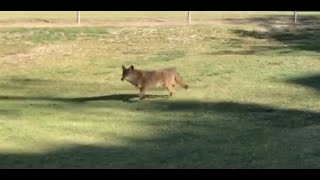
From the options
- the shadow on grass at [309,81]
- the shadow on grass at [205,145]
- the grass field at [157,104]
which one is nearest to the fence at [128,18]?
the grass field at [157,104]

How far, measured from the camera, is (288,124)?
27.5 ft

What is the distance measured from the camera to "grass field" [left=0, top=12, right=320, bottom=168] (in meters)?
6.58

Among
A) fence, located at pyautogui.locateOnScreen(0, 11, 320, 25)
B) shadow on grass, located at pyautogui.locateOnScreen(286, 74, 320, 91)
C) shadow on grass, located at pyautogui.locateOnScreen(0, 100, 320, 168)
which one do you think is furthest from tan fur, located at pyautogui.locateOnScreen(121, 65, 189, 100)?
fence, located at pyautogui.locateOnScreen(0, 11, 320, 25)

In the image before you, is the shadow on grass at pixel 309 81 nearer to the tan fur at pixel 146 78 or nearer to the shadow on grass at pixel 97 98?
the tan fur at pixel 146 78

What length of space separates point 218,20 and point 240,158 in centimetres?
1956

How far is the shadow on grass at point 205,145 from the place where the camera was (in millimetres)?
6136

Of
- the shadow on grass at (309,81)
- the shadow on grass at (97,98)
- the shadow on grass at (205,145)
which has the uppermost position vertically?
the shadow on grass at (205,145)

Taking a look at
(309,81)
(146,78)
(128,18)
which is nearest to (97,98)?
(146,78)

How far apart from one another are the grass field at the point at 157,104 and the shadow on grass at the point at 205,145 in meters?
0.01

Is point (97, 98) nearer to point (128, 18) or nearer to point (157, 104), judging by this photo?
point (157, 104)

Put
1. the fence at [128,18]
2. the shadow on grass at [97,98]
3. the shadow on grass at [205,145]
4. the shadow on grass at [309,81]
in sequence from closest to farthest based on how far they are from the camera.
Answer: the shadow on grass at [205,145], the shadow on grass at [97,98], the shadow on grass at [309,81], the fence at [128,18]

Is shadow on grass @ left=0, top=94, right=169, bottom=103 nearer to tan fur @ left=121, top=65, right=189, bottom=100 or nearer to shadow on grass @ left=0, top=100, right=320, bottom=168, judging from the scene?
tan fur @ left=121, top=65, right=189, bottom=100

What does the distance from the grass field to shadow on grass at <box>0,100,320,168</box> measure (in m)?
0.01

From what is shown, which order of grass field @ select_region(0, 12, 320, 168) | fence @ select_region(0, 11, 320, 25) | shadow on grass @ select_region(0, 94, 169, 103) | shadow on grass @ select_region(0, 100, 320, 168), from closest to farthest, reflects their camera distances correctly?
1. shadow on grass @ select_region(0, 100, 320, 168)
2. grass field @ select_region(0, 12, 320, 168)
3. shadow on grass @ select_region(0, 94, 169, 103)
4. fence @ select_region(0, 11, 320, 25)
